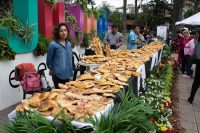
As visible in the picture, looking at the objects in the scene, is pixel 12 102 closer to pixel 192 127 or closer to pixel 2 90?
pixel 2 90

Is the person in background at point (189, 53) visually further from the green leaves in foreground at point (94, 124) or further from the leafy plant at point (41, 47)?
the green leaves in foreground at point (94, 124)

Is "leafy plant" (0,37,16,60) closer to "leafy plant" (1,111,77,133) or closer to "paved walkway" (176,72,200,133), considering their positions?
"paved walkway" (176,72,200,133)

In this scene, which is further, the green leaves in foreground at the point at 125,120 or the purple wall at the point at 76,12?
the purple wall at the point at 76,12

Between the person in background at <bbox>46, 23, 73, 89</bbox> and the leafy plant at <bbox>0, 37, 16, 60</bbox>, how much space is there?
162cm

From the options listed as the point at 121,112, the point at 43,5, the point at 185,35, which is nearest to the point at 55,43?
the point at 121,112

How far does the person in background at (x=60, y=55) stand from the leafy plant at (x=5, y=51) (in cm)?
162

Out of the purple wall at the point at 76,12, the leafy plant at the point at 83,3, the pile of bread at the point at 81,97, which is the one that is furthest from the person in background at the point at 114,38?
the pile of bread at the point at 81,97

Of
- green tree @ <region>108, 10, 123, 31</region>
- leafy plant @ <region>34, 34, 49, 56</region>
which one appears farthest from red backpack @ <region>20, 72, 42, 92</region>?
green tree @ <region>108, 10, 123, 31</region>

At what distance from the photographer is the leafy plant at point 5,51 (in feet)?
22.8

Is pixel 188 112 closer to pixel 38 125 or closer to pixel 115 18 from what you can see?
pixel 38 125

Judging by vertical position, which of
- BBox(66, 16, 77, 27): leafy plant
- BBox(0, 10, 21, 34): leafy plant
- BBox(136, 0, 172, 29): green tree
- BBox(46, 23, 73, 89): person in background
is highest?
BBox(136, 0, 172, 29): green tree

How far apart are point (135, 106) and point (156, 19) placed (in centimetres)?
3944

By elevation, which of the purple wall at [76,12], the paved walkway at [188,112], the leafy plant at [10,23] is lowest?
the paved walkway at [188,112]

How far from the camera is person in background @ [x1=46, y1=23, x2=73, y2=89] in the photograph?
5531 mm
